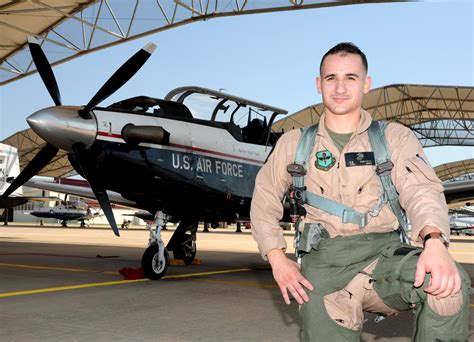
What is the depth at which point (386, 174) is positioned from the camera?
226 cm

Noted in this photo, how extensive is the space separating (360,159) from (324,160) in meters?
0.16

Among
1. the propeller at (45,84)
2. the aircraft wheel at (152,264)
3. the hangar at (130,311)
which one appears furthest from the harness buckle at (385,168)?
the propeller at (45,84)

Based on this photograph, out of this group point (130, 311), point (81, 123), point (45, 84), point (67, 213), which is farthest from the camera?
point (67, 213)

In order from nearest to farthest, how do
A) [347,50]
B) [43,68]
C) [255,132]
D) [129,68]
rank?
[347,50] < [129,68] < [43,68] < [255,132]

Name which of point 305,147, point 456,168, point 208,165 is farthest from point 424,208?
point 456,168

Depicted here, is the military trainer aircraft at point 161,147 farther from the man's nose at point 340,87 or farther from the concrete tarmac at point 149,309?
the man's nose at point 340,87

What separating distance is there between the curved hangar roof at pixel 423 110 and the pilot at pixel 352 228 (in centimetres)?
2240

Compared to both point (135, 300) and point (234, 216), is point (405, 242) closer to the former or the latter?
point (135, 300)

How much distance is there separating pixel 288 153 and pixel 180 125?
632 cm

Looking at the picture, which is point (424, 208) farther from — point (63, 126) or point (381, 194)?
point (63, 126)

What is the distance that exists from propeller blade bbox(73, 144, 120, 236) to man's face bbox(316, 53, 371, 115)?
19.5 feet

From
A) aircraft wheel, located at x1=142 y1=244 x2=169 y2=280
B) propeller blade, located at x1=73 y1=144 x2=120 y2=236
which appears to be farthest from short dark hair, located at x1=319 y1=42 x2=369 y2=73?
aircraft wheel, located at x1=142 y1=244 x2=169 y2=280

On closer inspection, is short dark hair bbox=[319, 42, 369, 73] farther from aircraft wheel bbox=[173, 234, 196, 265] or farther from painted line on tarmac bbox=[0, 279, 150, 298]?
aircraft wheel bbox=[173, 234, 196, 265]

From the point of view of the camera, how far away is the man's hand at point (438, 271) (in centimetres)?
186
